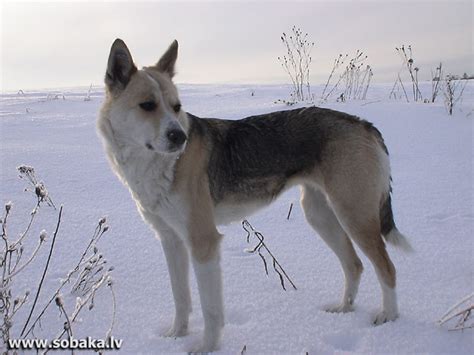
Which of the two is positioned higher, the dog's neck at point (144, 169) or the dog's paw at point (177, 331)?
the dog's neck at point (144, 169)

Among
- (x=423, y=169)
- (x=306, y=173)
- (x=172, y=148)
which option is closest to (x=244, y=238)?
(x=306, y=173)

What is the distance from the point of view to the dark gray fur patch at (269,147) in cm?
337

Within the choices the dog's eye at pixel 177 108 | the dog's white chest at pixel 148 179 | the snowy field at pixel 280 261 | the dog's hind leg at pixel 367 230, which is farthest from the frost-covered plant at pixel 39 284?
the dog's hind leg at pixel 367 230

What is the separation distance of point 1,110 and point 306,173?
7.77 meters

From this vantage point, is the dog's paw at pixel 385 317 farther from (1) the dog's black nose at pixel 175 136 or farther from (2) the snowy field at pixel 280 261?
(1) the dog's black nose at pixel 175 136

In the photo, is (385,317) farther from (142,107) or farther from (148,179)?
(142,107)

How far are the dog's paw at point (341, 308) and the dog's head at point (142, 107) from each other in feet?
4.89

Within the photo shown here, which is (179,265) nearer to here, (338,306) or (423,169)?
(338,306)

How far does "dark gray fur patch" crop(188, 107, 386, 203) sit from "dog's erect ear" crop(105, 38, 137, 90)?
20.8 inches

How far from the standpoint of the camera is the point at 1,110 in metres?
9.10

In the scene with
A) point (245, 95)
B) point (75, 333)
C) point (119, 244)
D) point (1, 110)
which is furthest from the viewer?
point (245, 95)

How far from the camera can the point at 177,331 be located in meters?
3.02

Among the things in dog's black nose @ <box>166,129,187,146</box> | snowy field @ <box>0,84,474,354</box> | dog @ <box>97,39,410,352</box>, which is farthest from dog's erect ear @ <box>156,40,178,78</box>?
snowy field @ <box>0,84,474,354</box>

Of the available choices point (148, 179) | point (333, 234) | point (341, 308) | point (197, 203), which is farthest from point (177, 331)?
point (333, 234)
